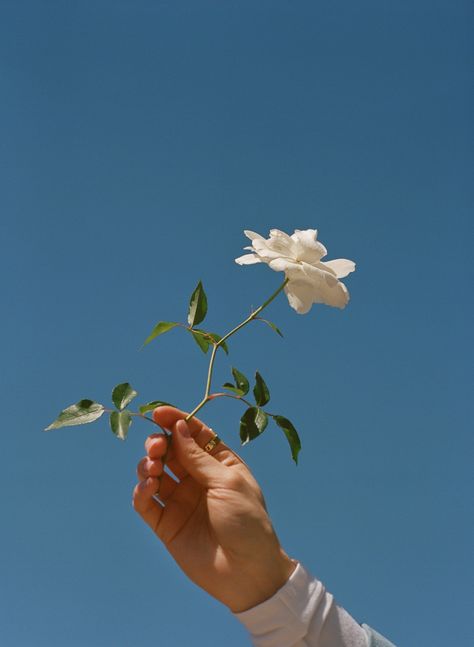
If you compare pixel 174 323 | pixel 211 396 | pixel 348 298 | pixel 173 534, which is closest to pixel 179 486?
pixel 173 534

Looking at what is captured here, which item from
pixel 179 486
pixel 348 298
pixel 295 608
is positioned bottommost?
pixel 295 608

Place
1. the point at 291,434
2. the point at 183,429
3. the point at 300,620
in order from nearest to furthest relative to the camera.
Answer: the point at 300,620
the point at 183,429
the point at 291,434

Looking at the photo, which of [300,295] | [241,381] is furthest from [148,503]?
[300,295]

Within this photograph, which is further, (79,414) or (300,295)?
(300,295)

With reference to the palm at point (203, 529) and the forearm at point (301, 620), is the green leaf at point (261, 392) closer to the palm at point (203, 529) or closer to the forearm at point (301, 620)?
the palm at point (203, 529)

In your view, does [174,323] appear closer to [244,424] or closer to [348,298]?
[244,424]

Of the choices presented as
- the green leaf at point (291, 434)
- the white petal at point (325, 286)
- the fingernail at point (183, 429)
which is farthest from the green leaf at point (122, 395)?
the white petal at point (325, 286)

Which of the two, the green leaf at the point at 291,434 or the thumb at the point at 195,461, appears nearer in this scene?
the thumb at the point at 195,461

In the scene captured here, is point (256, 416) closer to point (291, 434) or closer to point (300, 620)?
point (291, 434)
